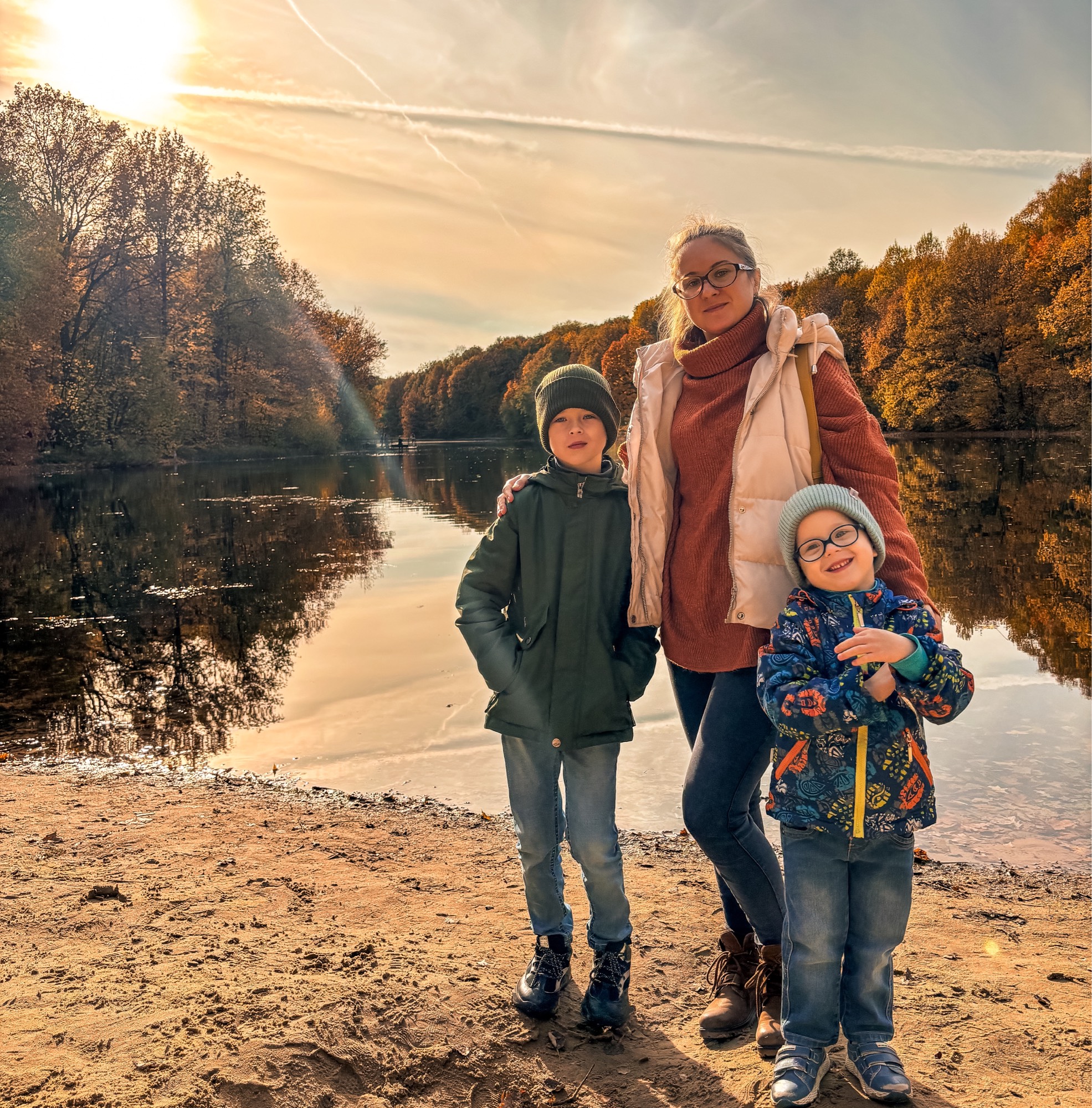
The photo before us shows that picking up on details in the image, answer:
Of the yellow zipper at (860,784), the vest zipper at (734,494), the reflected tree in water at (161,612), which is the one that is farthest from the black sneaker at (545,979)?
the reflected tree in water at (161,612)

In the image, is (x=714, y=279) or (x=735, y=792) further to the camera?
(x=714, y=279)

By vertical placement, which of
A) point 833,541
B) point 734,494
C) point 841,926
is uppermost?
point 734,494

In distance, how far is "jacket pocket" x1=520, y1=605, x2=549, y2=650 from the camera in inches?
117

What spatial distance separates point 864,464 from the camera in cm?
263

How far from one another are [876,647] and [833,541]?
1.07 feet

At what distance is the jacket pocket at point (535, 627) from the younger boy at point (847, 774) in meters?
0.76

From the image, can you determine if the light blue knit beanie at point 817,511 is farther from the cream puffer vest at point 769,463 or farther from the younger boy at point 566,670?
the younger boy at point 566,670

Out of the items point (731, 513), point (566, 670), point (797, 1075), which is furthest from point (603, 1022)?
point (731, 513)

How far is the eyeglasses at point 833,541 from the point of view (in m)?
2.46

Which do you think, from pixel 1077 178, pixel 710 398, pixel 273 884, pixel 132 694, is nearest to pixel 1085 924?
pixel 710 398

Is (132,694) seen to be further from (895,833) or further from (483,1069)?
(895,833)

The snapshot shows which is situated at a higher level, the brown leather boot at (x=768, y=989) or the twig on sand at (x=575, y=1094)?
the brown leather boot at (x=768, y=989)

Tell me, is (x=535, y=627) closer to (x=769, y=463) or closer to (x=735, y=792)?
(x=735, y=792)

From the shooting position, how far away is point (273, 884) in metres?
4.02
